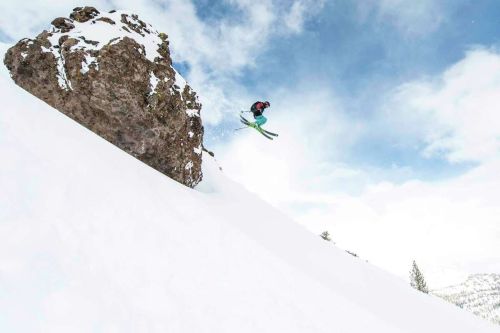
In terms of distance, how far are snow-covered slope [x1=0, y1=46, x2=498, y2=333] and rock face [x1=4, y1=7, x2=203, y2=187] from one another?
248 cm

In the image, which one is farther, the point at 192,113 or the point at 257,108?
the point at 257,108

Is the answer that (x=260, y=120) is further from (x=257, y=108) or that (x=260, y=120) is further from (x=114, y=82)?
(x=114, y=82)

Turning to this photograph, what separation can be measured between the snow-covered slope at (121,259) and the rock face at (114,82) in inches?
97.5

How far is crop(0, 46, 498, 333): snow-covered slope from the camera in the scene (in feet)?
18.0

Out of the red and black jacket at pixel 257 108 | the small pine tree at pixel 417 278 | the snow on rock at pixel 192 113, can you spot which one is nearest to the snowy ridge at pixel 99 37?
the snow on rock at pixel 192 113

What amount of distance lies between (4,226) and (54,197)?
147cm

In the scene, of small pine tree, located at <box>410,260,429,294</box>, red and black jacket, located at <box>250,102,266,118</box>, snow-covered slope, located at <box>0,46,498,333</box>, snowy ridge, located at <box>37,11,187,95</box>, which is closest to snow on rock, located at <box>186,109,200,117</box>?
snowy ridge, located at <box>37,11,187,95</box>

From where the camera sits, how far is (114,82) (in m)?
14.4

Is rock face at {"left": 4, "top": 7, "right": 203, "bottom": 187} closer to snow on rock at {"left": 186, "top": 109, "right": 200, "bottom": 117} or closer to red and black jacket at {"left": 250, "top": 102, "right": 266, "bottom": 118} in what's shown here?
snow on rock at {"left": 186, "top": 109, "right": 200, "bottom": 117}

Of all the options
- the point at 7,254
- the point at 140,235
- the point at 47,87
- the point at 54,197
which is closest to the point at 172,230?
the point at 140,235

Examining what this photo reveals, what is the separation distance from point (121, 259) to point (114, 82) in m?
9.39

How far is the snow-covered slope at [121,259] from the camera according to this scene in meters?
5.48

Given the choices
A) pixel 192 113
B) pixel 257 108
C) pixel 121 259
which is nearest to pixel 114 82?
pixel 192 113

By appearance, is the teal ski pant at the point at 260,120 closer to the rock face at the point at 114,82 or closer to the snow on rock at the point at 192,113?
the snow on rock at the point at 192,113
